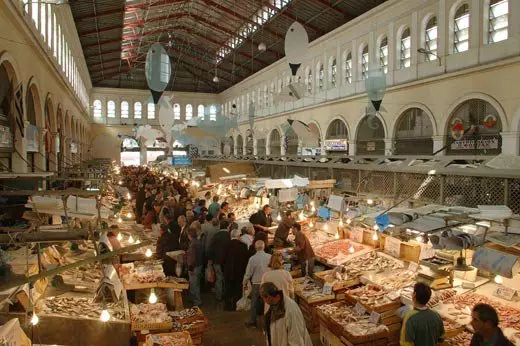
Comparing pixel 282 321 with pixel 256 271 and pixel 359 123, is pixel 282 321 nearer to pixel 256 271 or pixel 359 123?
pixel 256 271

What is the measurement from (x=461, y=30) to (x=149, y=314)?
15.0m

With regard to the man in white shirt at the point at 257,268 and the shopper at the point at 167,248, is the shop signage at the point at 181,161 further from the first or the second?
the man in white shirt at the point at 257,268

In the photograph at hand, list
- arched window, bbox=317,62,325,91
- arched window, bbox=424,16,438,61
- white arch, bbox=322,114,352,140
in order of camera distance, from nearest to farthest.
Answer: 1. arched window, bbox=424,16,438,61
2. white arch, bbox=322,114,352,140
3. arched window, bbox=317,62,325,91

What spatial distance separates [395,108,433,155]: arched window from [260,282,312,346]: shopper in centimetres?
1465

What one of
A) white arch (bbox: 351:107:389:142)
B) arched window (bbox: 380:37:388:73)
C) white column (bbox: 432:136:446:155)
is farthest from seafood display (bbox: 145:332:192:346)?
arched window (bbox: 380:37:388:73)

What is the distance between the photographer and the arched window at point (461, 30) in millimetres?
15166

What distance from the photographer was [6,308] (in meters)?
4.67

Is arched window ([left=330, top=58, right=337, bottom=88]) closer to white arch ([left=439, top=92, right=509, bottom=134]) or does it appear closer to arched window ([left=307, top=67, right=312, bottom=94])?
arched window ([left=307, top=67, right=312, bottom=94])

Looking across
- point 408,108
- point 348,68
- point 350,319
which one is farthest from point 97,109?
point 350,319

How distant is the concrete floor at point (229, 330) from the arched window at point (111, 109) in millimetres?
41671

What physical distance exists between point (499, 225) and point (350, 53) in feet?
61.6

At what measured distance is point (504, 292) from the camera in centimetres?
556

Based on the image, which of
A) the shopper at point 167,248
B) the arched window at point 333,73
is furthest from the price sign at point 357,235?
the arched window at point 333,73

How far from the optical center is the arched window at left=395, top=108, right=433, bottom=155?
1727cm
